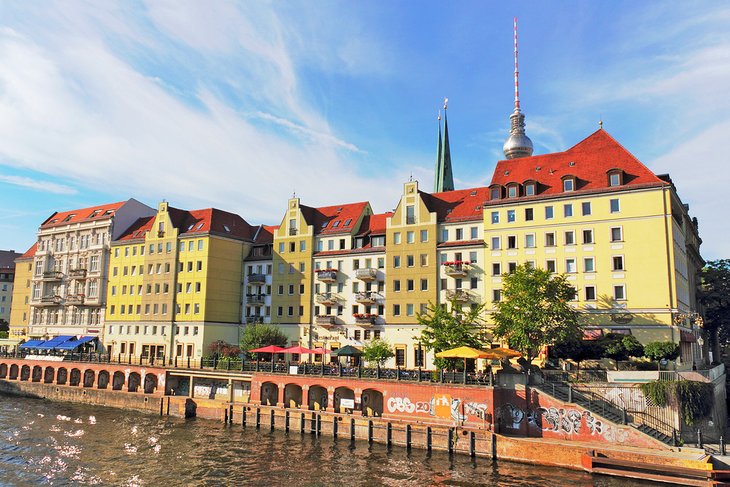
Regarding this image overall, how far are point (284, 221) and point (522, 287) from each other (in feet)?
132

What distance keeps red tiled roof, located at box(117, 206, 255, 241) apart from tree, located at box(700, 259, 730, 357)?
6310cm

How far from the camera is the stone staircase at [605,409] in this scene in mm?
42812

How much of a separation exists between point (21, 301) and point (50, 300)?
15550mm

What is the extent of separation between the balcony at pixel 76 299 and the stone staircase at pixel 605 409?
243 feet

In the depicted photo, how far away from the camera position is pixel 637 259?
189ft

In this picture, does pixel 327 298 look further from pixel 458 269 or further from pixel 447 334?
pixel 447 334

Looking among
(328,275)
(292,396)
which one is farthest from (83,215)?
(292,396)

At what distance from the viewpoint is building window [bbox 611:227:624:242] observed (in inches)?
2306

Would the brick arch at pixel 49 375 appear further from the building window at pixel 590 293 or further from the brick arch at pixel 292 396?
the building window at pixel 590 293

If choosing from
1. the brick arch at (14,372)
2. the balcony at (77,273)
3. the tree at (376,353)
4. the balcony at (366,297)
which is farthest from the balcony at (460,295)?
the brick arch at (14,372)

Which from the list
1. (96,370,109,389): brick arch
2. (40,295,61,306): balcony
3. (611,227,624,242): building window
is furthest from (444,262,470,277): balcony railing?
(40,295,61,306): balcony

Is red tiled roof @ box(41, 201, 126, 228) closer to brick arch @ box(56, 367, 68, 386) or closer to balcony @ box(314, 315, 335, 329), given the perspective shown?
brick arch @ box(56, 367, 68, 386)

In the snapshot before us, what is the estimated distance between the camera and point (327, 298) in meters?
75.1

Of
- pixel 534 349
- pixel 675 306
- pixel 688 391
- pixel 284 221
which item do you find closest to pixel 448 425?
pixel 534 349
